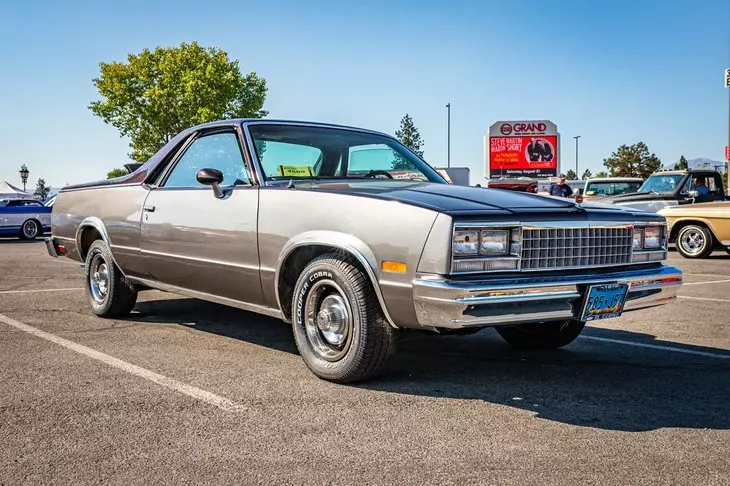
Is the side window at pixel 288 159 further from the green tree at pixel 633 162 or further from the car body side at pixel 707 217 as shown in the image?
the green tree at pixel 633 162

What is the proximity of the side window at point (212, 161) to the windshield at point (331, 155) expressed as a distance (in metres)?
0.18

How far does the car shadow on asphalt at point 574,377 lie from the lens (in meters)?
3.51

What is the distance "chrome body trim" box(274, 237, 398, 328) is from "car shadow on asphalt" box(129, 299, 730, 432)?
1.77 ft

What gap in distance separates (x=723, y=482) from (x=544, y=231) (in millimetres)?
1514

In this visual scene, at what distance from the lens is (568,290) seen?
12.1ft

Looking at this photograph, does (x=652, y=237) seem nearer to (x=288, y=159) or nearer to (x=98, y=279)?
(x=288, y=159)

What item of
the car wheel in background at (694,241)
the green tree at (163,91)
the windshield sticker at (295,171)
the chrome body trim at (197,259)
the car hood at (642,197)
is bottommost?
the car wheel in background at (694,241)

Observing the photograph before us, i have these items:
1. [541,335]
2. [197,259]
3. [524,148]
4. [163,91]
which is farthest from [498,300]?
[163,91]

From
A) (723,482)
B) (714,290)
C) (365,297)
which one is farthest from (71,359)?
(714,290)

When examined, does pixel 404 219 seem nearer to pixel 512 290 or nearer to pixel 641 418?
pixel 512 290

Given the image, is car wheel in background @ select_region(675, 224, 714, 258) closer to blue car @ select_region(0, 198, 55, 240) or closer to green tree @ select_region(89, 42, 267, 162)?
blue car @ select_region(0, 198, 55, 240)

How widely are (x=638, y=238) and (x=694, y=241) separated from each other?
10.1 metres

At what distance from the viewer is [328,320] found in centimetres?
404

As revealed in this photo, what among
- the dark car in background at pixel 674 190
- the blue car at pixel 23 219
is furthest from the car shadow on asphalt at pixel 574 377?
the blue car at pixel 23 219
